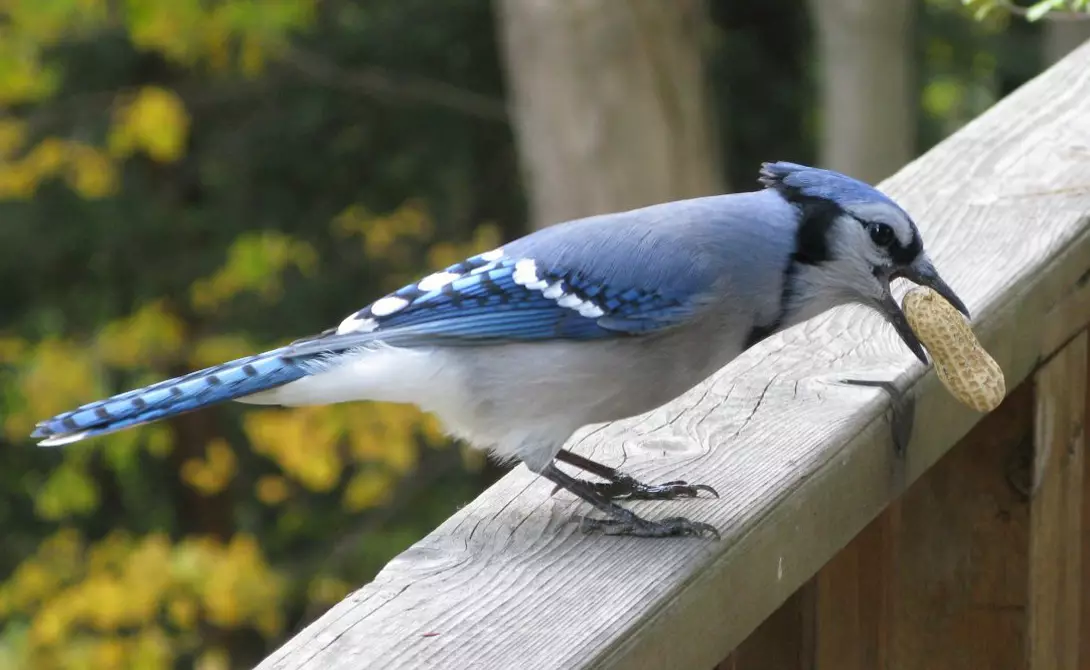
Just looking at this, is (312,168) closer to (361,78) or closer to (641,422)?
(361,78)

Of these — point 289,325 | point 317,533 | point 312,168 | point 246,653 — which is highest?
point 312,168

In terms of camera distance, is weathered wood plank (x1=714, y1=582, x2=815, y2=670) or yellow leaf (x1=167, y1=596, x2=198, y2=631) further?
yellow leaf (x1=167, y1=596, x2=198, y2=631)

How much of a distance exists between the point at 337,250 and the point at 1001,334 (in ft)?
16.6

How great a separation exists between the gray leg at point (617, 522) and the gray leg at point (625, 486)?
0.01 metres

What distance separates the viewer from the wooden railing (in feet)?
3.95

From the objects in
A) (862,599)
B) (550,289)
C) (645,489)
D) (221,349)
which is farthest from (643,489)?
(221,349)

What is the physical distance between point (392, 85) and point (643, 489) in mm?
4860

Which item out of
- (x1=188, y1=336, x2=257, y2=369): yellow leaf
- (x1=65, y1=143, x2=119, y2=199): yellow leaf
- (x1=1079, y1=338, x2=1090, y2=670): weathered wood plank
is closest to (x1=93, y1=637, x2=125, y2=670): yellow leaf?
(x1=188, y1=336, x2=257, y2=369): yellow leaf

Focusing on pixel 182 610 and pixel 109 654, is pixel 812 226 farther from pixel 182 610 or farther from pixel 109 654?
pixel 109 654

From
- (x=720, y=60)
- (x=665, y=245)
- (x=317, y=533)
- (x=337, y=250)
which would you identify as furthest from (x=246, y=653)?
(x=665, y=245)

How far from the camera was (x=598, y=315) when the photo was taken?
6.06 feet

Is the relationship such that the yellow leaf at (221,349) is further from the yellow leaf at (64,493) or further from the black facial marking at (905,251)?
the black facial marking at (905,251)

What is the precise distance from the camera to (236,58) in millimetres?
6109

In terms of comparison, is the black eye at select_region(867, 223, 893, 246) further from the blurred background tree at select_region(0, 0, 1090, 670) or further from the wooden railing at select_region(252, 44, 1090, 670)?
the blurred background tree at select_region(0, 0, 1090, 670)
